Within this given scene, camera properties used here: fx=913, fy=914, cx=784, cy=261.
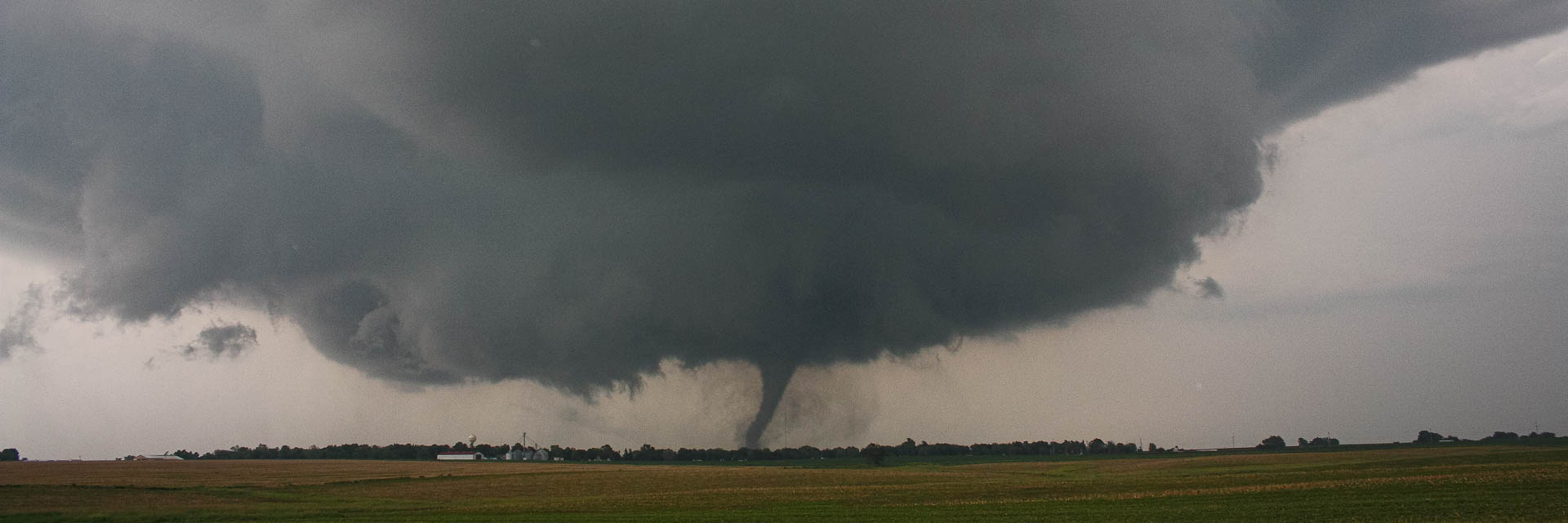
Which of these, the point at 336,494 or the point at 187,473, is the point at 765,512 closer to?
the point at 336,494

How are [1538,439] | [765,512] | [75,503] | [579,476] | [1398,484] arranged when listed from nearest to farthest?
[765,512] < [1398,484] < [75,503] < [579,476] < [1538,439]

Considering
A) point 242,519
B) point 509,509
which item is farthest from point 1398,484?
point 242,519

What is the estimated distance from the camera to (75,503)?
216ft

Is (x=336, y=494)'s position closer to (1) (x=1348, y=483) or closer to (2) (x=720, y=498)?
(2) (x=720, y=498)

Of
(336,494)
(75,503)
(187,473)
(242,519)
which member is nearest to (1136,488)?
(242,519)

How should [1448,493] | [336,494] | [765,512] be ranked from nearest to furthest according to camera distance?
[1448,493], [765,512], [336,494]

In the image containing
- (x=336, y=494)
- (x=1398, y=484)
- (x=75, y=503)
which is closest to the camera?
(x=1398, y=484)

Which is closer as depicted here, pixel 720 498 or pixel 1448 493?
pixel 1448 493

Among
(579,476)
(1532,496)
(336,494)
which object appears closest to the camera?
(1532,496)

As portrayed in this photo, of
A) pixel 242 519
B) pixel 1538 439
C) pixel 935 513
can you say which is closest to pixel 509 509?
pixel 242 519

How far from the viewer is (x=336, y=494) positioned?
81.4m

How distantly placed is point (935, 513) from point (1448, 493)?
2794cm

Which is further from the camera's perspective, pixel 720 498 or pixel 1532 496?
pixel 720 498

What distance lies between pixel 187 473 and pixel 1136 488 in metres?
112
